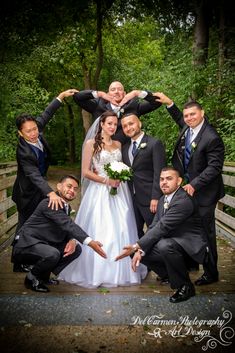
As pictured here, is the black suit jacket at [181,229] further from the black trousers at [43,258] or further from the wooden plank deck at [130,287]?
the black trousers at [43,258]

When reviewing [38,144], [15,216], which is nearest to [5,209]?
[15,216]

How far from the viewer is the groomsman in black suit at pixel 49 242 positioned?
4.64m

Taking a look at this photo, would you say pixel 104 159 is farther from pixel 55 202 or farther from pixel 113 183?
pixel 55 202

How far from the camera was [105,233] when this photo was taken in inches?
204

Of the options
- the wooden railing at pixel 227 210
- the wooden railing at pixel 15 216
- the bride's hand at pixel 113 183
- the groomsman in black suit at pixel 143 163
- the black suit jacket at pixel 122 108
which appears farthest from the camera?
the wooden railing at pixel 15 216

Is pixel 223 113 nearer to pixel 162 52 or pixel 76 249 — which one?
pixel 76 249

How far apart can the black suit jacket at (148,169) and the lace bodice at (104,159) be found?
0.21 meters

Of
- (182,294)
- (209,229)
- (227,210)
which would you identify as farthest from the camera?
(227,210)

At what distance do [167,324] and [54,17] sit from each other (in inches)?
553

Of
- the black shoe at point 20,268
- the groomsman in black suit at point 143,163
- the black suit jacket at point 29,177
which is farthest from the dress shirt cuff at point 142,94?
the black shoe at point 20,268

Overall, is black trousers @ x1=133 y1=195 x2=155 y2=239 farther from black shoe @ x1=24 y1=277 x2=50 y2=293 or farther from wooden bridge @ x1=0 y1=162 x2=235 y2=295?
black shoe @ x1=24 y1=277 x2=50 y2=293

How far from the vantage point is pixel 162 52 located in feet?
81.4

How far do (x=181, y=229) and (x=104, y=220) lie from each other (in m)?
1.06

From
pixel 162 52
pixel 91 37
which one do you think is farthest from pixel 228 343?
pixel 162 52
